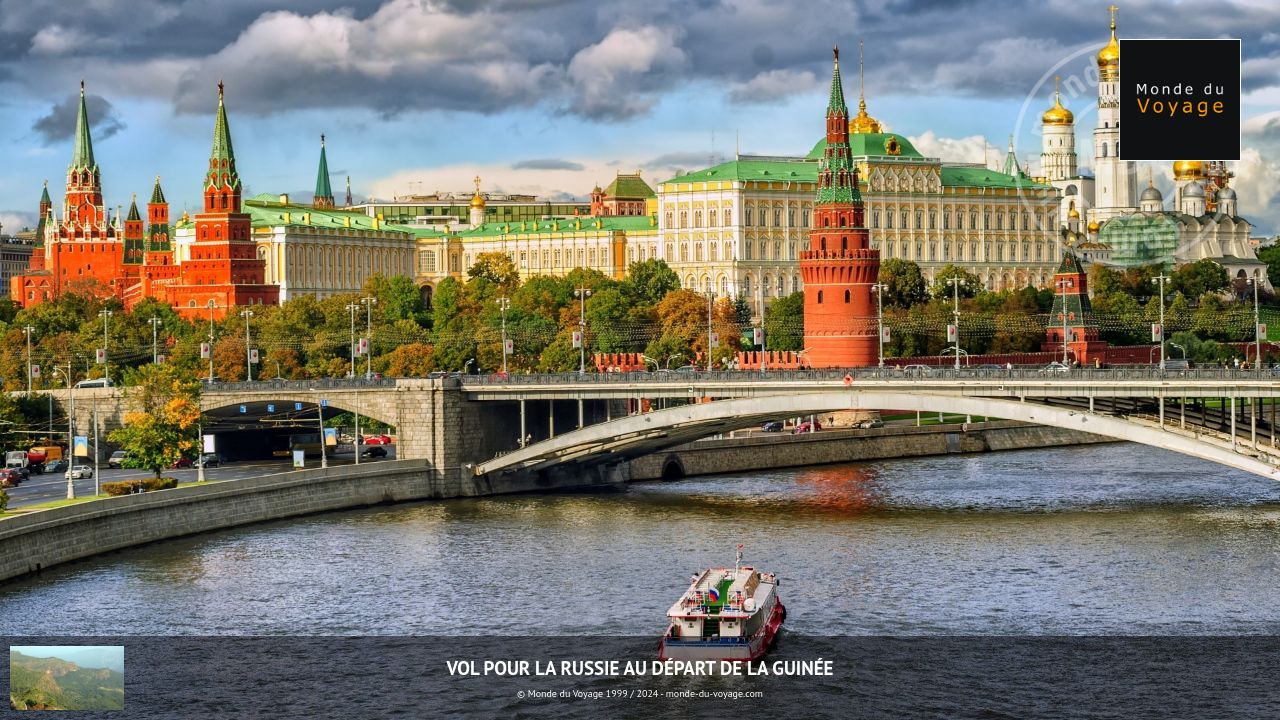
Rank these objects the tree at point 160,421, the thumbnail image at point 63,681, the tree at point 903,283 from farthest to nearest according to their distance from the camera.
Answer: the tree at point 903,283, the tree at point 160,421, the thumbnail image at point 63,681

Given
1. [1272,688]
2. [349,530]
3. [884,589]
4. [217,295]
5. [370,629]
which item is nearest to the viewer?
[1272,688]

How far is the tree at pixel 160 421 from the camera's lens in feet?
290

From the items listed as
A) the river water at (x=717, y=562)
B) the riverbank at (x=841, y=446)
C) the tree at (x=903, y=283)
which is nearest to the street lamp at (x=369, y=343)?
the riverbank at (x=841, y=446)

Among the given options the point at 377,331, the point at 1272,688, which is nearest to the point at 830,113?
the point at 377,331

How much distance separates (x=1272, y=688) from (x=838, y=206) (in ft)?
290

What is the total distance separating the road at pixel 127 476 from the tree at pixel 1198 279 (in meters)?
91.5

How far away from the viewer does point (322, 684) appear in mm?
55906

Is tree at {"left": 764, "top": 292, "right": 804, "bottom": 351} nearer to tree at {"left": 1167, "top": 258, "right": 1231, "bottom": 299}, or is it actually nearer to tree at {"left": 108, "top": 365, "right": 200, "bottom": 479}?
tree at {"left": 1167, "top": 258, "right": 1231, "bottom": 299}

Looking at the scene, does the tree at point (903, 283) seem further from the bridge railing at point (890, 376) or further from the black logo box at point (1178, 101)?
the black logo box at point (1178, 101)

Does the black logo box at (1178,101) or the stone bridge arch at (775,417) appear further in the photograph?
the stone bridge arch at (775,417)

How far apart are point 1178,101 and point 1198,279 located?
12371 centimetres

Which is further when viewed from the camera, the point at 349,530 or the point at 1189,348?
the point at 1189,348

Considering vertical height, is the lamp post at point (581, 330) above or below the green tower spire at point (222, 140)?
below

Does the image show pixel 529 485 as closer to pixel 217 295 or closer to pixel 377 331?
pixel 377 331
